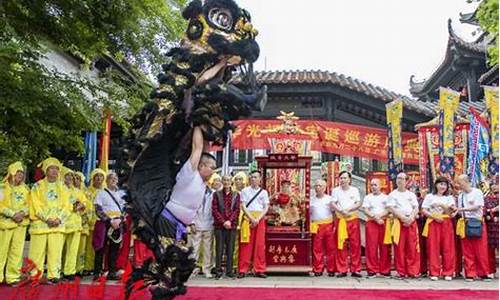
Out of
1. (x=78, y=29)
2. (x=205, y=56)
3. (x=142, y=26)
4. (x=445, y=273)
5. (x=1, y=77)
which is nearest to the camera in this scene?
(x=205, y=56)

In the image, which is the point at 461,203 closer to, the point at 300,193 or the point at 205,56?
the point at 300,193

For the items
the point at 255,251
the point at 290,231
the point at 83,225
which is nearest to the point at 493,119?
the point at 290,231

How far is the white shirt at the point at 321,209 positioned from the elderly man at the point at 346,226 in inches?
5.1

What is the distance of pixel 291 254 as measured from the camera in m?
8.00

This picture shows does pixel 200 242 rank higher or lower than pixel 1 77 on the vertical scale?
lower

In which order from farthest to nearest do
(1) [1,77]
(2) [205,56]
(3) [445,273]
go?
(3) [445,273] → (1) [1,77] → (2) [205,56]

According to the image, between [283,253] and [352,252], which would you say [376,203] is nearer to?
[352,252]

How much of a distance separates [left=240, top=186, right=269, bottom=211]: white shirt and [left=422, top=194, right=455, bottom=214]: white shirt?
96.4 inches

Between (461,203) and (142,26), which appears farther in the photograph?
(461,203)

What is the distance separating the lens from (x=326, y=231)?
7961 mm

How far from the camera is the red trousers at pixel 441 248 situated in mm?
7523

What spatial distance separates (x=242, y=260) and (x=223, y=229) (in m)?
0.56

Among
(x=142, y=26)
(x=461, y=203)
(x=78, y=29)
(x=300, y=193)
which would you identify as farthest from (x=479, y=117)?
(x=78, y=29)

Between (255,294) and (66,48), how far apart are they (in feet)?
12.2
